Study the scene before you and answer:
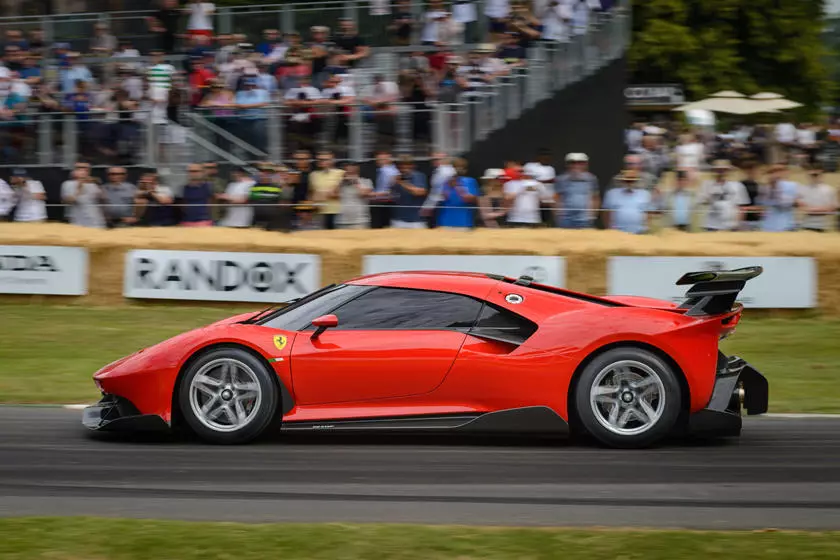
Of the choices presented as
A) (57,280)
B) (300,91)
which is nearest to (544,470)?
(57,280)

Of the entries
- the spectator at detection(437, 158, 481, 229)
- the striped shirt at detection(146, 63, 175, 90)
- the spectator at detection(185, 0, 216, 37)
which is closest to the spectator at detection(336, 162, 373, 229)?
the spectator at detection(437, 158, 481, 229)

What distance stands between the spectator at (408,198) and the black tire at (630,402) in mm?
7691

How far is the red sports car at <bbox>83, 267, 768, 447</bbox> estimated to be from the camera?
7.74 m

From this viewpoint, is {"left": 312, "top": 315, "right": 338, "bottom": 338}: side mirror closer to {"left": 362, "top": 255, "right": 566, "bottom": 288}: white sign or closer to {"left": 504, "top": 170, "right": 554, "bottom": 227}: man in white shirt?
{"left": 362, "top": 255, "right": 566, "bottom": 288}: white sign

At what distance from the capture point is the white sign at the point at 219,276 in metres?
14.5

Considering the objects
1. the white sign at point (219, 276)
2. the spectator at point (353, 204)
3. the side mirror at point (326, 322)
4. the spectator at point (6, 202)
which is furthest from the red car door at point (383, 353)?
the spectator at point (6, 202)

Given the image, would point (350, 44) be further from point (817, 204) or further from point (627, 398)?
point (627, 398)

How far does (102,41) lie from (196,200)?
523cm

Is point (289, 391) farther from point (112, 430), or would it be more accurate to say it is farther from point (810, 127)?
point (810, 127)

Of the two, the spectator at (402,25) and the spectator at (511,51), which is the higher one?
the spectator at (402,25)

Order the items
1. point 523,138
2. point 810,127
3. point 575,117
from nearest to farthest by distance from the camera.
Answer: point 523,138 < point 575,117 < point 810,127

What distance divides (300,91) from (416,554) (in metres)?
12.8

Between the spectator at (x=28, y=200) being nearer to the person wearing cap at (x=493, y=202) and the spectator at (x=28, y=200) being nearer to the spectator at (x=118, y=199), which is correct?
the spectator at (x=118, y=199)

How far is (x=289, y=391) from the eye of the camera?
7871 millimetres
